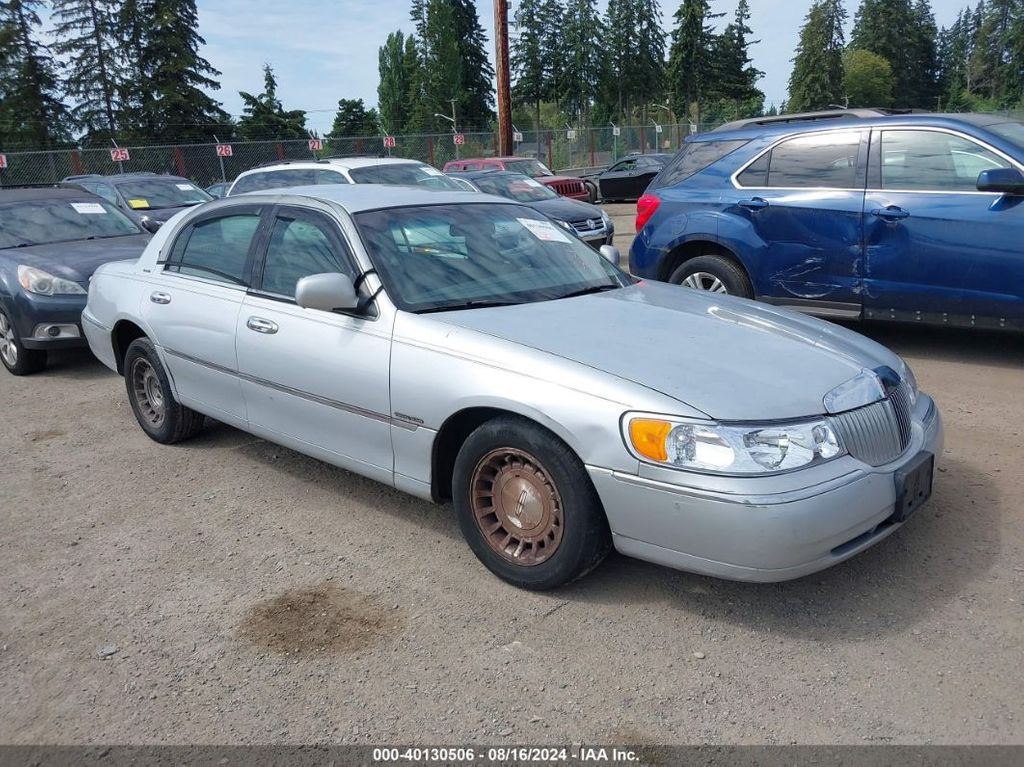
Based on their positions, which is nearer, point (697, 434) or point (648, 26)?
point (697, 434)

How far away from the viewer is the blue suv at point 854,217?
5.93 meters

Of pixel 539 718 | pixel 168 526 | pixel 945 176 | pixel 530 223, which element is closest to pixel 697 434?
pixel 539 718

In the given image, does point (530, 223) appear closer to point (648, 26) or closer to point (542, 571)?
point (542, 571)

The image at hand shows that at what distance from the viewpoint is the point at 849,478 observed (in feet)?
9.87

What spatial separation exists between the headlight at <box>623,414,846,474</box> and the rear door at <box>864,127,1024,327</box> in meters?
3.73

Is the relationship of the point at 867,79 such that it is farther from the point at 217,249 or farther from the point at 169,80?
the point at 217,249

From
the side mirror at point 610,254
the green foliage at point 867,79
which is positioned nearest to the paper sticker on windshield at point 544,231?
the side mirror at point 610,254

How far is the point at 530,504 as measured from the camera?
10.9 feet

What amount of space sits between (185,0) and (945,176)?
5430cm

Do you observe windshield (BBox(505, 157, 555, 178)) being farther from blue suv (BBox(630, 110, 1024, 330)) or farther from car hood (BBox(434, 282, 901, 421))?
car hood (BBox(434, 282, 901, 421))

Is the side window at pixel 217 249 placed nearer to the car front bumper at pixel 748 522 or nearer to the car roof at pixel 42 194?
the car front bumper at pixel 748 522

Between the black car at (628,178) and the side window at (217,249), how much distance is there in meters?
21.3

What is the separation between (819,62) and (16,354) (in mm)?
96594

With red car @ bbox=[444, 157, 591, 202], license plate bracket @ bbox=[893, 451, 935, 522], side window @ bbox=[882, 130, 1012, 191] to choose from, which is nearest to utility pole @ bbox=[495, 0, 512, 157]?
red car @ bbox=[444, 157, 591, 202]
